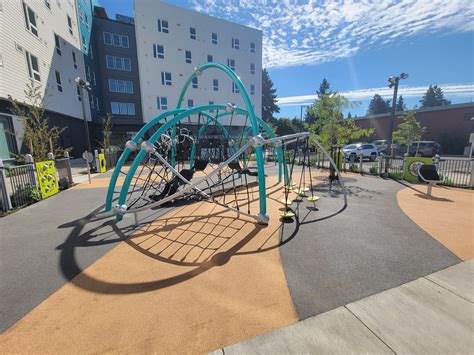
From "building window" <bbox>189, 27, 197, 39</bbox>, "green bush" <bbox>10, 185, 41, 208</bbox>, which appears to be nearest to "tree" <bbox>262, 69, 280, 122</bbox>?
"building window" <bbox>189, 27, 197, 39</bbox>

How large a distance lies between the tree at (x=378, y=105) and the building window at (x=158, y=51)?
83487 mm

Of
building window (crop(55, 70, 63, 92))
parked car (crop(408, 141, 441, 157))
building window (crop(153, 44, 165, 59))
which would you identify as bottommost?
parked car (crop(408, 141, 441, 157))

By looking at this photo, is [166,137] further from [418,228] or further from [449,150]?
[449,150]

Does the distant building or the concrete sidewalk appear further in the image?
the distant building

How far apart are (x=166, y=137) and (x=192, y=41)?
23568 mm

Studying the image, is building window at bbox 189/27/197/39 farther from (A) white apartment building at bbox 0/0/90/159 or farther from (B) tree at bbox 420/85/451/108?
(B) tree at bbox 420/85/451/108

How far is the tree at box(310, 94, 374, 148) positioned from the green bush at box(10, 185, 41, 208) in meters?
12.8

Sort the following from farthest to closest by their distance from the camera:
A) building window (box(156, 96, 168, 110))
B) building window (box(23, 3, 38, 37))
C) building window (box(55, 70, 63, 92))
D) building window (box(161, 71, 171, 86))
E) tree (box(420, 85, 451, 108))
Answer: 1. tree (box(420, 85, 451, 108))
2. building window (box(156, 96, 168, 110))
3. building window (box(161, 71, 171, 86))
4. building window (box(55, 70, 63, 92))
5. building window (box(23, 3, 38, 37))

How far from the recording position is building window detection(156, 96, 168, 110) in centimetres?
2677

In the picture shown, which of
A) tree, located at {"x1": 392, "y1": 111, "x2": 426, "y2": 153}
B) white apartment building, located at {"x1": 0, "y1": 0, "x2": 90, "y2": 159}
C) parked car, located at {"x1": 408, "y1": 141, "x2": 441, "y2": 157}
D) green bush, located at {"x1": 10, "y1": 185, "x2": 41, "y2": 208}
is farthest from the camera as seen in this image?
tree, located at {"x1": 392, "y1": 111, "x2": 426, "y2": 153}

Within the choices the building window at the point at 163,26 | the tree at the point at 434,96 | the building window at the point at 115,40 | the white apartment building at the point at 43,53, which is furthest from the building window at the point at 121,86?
the tree at the point at 434,96

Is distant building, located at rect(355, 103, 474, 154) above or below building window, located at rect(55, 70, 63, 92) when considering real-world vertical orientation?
below

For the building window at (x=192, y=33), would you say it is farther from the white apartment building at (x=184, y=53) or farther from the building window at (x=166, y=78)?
the building window at (x=166, y=78)

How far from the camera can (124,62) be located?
90.6ft
